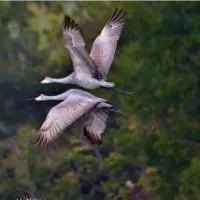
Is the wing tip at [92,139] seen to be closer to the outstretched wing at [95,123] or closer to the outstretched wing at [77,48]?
the outstretched wing at [95,123]

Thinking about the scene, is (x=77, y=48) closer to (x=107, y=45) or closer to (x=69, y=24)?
(x=69, y=24)

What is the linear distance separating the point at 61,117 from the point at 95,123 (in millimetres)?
988

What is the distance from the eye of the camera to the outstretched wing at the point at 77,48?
65.1 feet

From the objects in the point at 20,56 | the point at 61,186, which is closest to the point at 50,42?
the point at 20,56

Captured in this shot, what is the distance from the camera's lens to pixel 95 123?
65.7ft

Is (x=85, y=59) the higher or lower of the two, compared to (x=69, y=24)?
lower

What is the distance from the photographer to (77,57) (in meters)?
20.1

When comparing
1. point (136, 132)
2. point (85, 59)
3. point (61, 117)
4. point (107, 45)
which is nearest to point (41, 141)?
point (61, 117)

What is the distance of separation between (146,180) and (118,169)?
982 mm

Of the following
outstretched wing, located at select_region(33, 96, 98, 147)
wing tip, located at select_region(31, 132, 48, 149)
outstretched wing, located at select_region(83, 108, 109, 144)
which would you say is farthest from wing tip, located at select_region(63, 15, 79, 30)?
wing tip, located at select_region(31, 132, 48, 149)

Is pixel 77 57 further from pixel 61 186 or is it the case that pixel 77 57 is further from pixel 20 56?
pixel 20 56

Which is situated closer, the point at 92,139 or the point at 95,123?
the point at 92,139

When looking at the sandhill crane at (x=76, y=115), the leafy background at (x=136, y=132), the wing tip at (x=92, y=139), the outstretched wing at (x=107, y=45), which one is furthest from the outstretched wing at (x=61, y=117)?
the leafy background at (x=136, y=132)

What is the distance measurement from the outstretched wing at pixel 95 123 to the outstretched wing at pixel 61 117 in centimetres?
53
